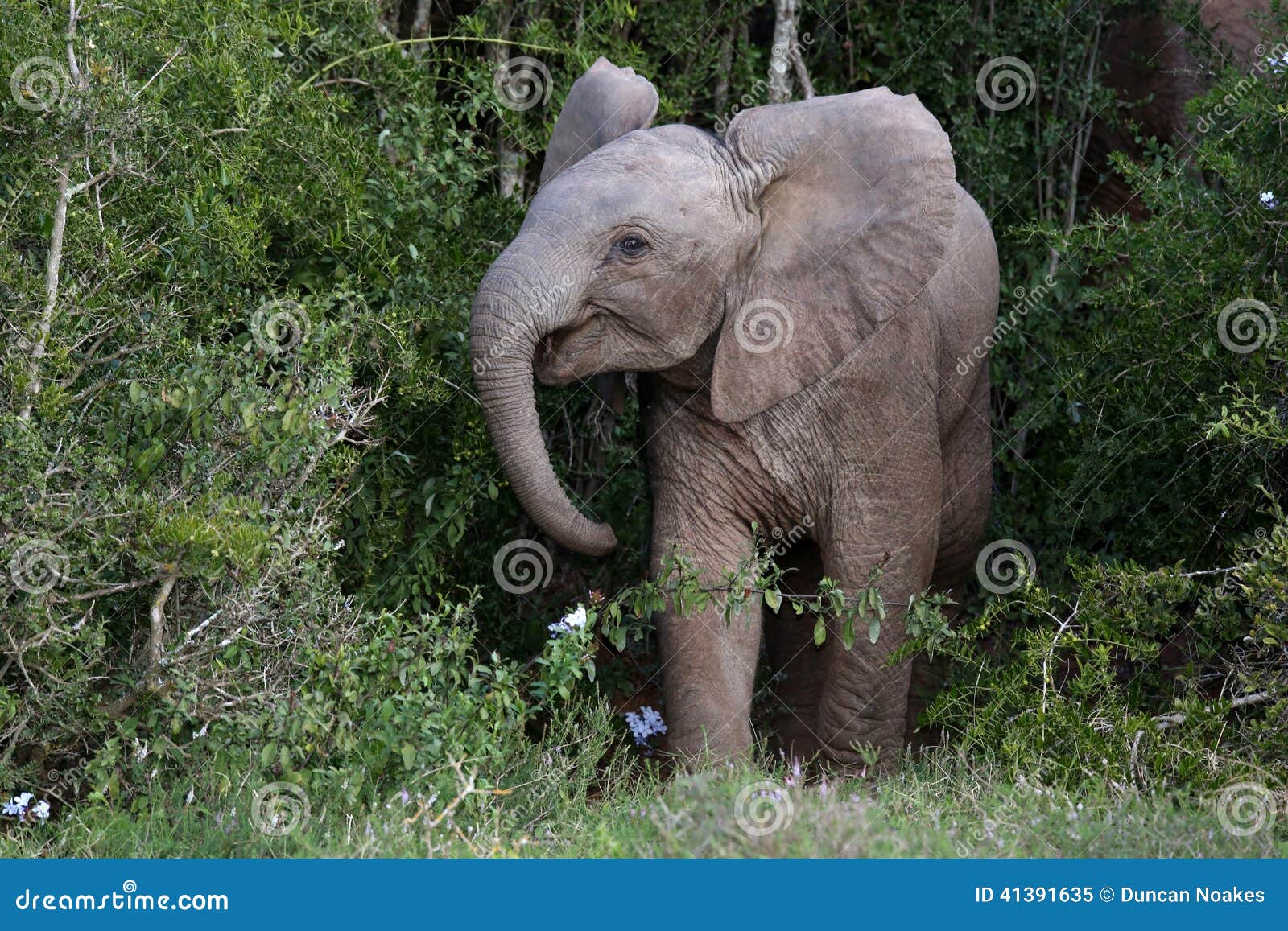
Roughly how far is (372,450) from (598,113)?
5.55ft

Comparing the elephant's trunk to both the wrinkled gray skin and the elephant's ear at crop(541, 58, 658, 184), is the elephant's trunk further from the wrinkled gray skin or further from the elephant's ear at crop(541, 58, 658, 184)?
the elephant's ear at crop(541, 58, 658, 184)

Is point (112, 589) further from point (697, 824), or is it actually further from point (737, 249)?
point (737, 249)

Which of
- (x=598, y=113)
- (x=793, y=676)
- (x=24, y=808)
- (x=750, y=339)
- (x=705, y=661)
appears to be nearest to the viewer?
(x=24, y=808)

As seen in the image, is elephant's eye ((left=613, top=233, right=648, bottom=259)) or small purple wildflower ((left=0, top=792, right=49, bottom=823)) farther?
elephant's eye ((left=613, top=233, right=648, bottom=259))

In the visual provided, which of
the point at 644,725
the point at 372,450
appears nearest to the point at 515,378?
the point at 372,450

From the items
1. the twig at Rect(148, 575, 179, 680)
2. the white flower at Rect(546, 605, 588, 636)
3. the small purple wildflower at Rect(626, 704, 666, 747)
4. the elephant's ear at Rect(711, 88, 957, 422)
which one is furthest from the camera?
the small purple wildflower at Rect(626, 704, 666, 747)

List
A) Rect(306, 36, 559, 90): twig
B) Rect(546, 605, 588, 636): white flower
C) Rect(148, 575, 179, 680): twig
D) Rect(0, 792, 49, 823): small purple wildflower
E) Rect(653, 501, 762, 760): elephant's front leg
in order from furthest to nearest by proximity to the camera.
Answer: Rect(306, 36, 559, 90): twig
Rect(653, 501, 762, 760): elephant's front leg
Rect(546, 605, 588, 636): white flower
Rect(148, 575, 179, 680): twig
Rect(0, 792, 49, 823): small purple wildflower

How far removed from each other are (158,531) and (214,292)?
60.2 inches

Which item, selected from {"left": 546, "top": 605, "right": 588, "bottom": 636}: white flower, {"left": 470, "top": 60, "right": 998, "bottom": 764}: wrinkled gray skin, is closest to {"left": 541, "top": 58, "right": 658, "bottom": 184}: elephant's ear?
{"left": 470, "top": 60, "right": 998, "bottom": 764}: wrinkled gray skin

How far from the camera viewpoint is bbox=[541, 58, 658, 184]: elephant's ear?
715 centimetres

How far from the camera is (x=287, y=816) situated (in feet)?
18.2

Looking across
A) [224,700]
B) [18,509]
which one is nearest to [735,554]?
[224,700]

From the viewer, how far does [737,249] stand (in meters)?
6.77

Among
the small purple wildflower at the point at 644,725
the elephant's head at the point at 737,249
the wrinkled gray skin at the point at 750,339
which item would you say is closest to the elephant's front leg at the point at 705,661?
the wrinkled gray skin at the point at 750,339
